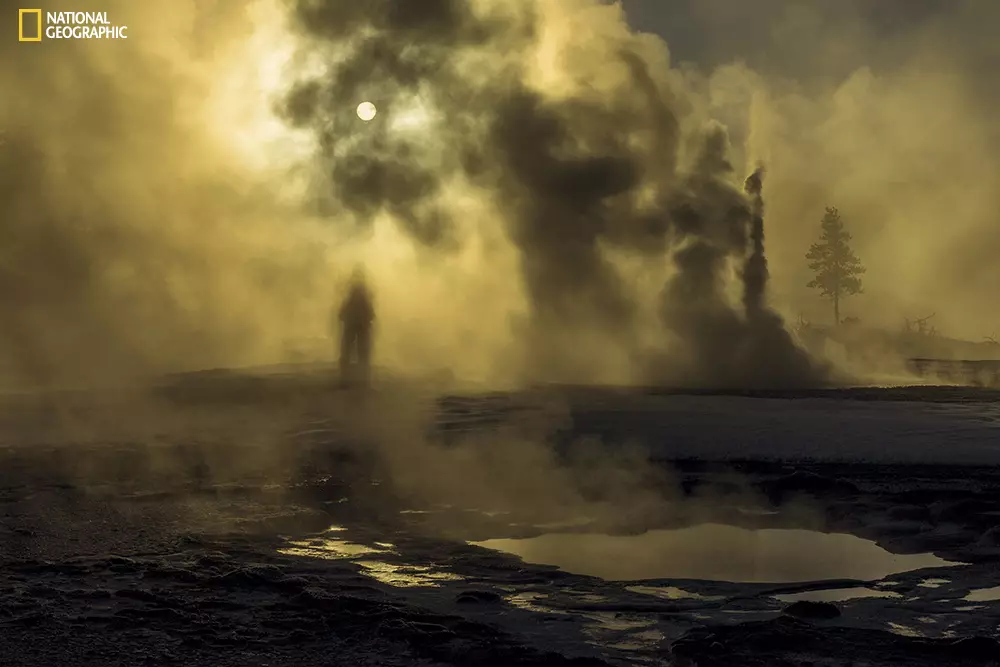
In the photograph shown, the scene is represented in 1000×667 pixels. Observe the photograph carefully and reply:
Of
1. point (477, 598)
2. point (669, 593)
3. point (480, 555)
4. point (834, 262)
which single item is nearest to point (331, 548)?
point (480, 555)

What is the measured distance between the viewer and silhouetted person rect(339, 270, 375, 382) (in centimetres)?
3378

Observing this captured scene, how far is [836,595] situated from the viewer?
757cm

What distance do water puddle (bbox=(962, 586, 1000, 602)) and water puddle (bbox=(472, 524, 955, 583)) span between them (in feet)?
2.52

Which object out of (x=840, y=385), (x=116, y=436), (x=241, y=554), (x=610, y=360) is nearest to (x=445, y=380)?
(x=610, y=360)

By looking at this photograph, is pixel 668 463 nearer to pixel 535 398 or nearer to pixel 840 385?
Answer: pixel 535 398

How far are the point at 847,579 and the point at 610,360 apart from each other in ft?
82.4

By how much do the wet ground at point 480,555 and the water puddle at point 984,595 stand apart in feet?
0.10

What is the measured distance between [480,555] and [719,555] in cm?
217

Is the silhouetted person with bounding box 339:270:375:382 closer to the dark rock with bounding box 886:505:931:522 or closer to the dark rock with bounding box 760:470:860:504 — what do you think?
the dark rock with bounding box 760:470:860:504

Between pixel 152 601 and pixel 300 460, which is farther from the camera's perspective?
pixel 300 460

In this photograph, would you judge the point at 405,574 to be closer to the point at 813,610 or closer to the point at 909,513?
the point at 813,610

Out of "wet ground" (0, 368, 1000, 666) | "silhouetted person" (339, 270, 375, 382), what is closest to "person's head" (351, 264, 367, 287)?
"silhouetted person" (339, 270, 375, 382)

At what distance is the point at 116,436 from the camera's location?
1664 cm

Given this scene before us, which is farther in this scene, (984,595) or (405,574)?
(405,574)
